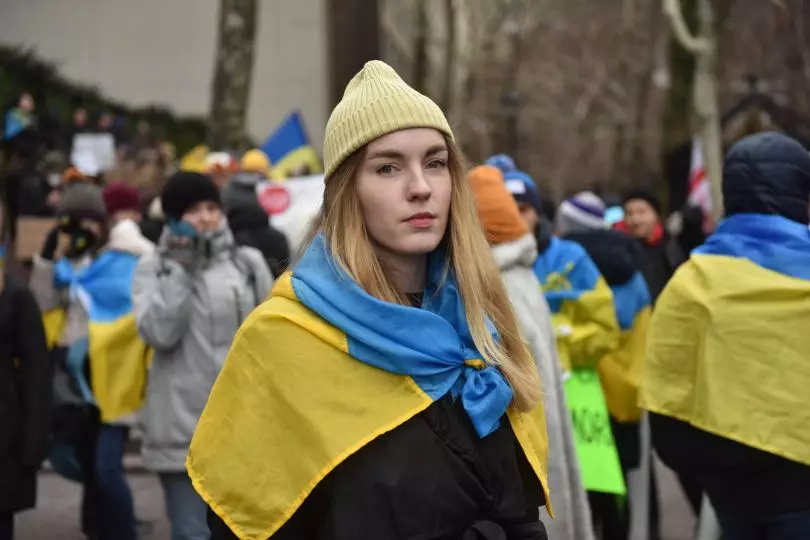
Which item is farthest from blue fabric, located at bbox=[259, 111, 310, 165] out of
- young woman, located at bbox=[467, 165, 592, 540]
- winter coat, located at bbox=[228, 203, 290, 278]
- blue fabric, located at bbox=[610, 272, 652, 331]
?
young woman, located at bbox=[467, 165, 592, 540]

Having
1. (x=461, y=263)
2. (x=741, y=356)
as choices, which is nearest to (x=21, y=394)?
(x=741, y=356)

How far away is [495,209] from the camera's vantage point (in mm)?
6070

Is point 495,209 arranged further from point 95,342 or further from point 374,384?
point 374,384

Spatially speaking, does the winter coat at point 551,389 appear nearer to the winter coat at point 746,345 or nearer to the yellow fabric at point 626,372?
the winter coat at point 746,345

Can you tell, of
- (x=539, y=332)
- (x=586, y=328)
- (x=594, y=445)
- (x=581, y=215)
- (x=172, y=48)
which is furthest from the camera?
(x=172, y=48)

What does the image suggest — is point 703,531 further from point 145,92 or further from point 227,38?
point 145,92

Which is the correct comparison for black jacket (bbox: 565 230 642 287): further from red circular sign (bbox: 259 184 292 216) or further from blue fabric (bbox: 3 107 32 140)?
blue fabric (bbox: 3 107 32 140)

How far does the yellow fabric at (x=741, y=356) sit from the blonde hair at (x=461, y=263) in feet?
5.29

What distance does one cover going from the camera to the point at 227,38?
54.7 ft

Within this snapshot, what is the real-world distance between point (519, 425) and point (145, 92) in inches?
1085

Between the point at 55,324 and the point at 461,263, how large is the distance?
5419 millimetres

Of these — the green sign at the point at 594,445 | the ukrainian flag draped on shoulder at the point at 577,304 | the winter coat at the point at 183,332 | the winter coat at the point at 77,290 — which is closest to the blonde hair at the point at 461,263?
the winter coat at the point at 183,332

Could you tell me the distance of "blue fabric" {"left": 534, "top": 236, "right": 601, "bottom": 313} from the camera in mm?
7098

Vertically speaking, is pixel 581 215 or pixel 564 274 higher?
pixel 581 215
